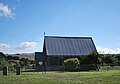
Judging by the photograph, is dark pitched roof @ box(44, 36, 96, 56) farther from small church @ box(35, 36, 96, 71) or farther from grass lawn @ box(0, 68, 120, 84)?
grass lawn @ box(0, 68, 120, 84)

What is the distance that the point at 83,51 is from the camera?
6631 cm

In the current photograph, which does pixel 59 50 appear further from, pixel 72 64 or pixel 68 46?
pixel 72 64

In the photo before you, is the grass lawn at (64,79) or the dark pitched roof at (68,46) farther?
the dark pitched roof at (68,46)

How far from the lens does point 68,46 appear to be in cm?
6738

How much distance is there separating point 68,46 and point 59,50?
3295 mm

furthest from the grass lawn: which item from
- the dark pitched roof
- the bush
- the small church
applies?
the dark pitched roof

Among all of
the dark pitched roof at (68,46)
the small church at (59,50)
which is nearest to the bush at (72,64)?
the small church at (59,50)

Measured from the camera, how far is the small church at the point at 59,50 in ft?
209

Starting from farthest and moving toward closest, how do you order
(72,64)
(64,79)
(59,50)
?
(59,50)
(72,64)
(64,79)

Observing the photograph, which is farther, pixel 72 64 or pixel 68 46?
pixel 68 46

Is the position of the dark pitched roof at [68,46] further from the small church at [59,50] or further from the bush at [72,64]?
the bush at [72,64]

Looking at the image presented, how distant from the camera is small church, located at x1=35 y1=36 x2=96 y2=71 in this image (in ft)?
209

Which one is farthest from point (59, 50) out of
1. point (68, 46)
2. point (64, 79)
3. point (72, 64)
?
point (64, 79)

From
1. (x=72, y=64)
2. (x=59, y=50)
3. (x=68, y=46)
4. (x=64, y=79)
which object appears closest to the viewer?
(x=64, y=79)
